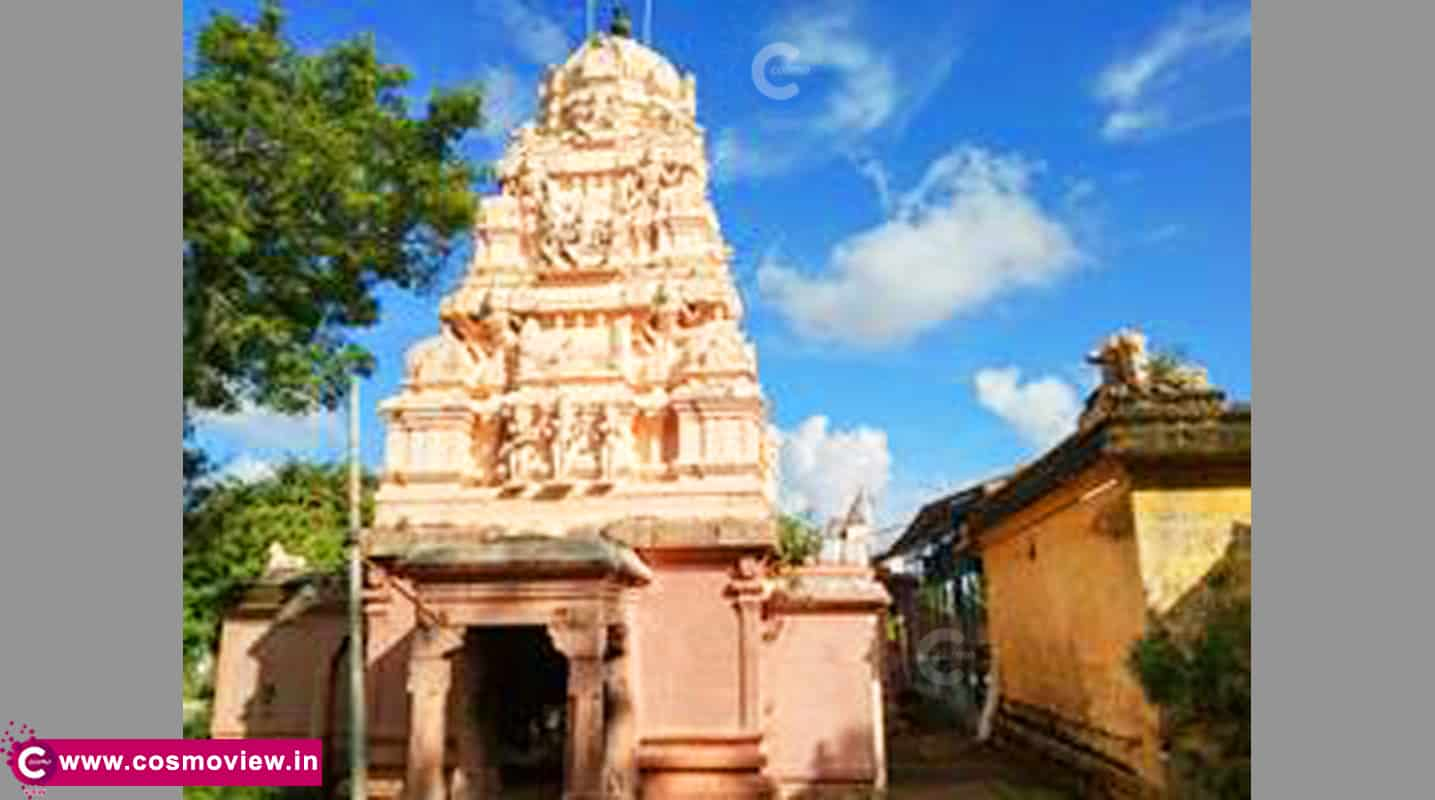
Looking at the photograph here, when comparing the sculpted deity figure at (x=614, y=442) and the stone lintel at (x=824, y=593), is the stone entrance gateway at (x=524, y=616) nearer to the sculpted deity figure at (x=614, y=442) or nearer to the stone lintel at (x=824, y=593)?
the sculpted deity figure at (x=614, y=442)

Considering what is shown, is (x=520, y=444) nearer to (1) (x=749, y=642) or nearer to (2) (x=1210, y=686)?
(1) (x=749, y=642)

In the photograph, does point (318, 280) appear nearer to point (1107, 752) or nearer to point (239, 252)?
point (239, 252)

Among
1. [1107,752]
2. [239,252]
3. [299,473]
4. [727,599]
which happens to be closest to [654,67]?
[239,252]

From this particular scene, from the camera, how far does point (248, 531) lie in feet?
77.5

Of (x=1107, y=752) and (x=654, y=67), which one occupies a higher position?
(x=654, y=67)

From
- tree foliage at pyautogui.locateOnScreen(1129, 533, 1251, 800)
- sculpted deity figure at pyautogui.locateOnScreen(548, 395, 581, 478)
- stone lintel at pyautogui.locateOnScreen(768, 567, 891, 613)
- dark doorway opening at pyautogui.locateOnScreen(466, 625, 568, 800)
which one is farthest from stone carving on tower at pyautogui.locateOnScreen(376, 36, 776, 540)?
tree foliage at pyautogui.locateOnScreen(1129, 533, 1251, 800)

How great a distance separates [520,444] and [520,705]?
4.30 metres

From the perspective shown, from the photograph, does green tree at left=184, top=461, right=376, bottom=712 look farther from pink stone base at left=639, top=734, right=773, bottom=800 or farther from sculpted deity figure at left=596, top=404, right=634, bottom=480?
pink stone base at left=639, top=734, right=773, bottom=800

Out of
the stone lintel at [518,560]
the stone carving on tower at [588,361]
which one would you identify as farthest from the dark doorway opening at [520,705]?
the stone lintel at [518,560]

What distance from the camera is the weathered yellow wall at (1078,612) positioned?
1236 centimetres

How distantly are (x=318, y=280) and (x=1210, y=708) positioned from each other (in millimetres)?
12959

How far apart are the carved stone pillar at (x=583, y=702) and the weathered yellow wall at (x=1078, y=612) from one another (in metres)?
6.05

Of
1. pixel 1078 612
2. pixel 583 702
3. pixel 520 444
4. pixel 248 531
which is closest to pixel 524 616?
pixel 583 702

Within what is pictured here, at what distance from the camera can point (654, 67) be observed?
69.2 feet
